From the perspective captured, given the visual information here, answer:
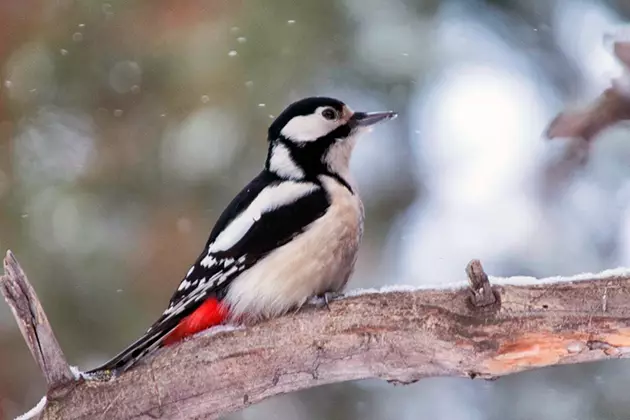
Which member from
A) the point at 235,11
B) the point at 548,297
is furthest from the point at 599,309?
the point at 235,11

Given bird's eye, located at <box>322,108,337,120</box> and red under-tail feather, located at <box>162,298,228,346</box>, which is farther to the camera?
bird's eye, located at <box>322,108,337,120</box>

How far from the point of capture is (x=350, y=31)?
1.93m

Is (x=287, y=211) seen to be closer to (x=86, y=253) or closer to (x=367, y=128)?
(x=367, y=128)

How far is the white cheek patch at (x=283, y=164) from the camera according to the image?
1.59 metres

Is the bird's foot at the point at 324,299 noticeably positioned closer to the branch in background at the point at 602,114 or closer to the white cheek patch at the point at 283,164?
the white cheek patch at the point at 283,164

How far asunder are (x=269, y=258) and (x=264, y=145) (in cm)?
55

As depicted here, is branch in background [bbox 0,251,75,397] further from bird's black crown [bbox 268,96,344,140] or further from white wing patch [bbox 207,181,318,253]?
bird's black crown [bbox 268,96,344,140]

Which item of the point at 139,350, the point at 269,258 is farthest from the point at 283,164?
the point at 139,350

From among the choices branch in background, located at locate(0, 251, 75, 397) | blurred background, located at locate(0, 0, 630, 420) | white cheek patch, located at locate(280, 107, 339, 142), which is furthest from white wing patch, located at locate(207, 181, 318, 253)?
blurred background, located at locate(0, 0, 630, 420)

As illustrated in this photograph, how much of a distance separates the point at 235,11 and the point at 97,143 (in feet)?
1.35

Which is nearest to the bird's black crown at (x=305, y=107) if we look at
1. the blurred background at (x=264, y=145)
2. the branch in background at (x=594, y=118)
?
the blurred background at (x=264, y=145)

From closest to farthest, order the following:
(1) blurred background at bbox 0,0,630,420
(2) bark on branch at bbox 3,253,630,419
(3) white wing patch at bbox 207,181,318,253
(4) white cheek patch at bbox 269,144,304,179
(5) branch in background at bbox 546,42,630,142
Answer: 1. (2) bark on branch at bbox 3,253,630,419
2. (5) branch in background at bbox 546,42,630,142
3. (3) white wing patch at bbox 207,181,318,253
4. (4) white cheek patch at bbox 269,144,304,179
5. (1) blurred background at bbox 0,0,630,420

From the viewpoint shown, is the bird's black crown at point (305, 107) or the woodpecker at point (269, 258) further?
the bird's black crown at point (305, 107)

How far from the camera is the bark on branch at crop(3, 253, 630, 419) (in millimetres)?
1210
